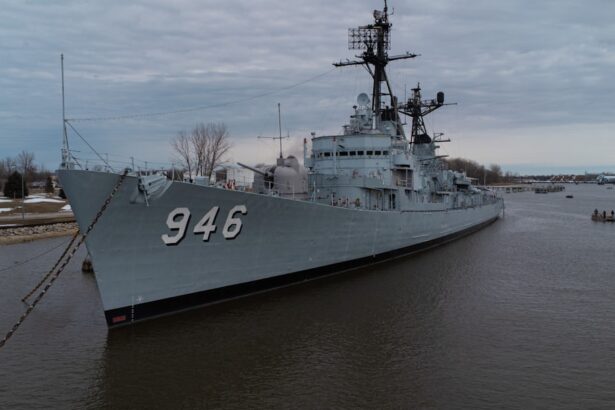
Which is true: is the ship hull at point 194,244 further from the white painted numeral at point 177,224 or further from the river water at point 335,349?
the river water at point 335,349

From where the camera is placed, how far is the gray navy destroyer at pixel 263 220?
9516 millimetres

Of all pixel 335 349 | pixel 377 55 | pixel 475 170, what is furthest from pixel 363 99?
pixel 475 170

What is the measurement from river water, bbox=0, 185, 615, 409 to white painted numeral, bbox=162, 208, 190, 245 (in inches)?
74.9

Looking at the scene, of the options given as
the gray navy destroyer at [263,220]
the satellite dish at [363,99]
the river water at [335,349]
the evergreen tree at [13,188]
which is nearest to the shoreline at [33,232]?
the river water at [335,349]

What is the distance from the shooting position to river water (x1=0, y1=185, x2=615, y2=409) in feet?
24.3

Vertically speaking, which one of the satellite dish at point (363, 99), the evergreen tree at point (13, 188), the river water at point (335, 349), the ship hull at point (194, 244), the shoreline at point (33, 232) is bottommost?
the river water at point (335, 349)

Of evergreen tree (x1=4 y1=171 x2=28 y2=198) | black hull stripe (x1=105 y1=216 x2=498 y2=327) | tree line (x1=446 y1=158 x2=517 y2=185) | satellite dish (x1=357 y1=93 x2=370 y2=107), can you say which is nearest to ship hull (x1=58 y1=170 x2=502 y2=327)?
black hull stripe (x1=105 y1=216 x2=498 y2=327)

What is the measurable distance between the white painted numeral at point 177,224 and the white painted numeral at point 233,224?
107 cm

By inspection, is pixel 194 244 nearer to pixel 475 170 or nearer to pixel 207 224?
pixel 207 224

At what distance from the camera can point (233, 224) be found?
11.3 meters

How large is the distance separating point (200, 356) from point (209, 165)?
26628 millimetres

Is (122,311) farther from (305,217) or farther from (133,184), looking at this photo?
(305,217)

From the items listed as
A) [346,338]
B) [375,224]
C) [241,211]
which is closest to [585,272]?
[375,224]

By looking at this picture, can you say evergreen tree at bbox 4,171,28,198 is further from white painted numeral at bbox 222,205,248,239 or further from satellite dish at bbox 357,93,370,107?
white painted numeral at bbox 222,205,248,239
